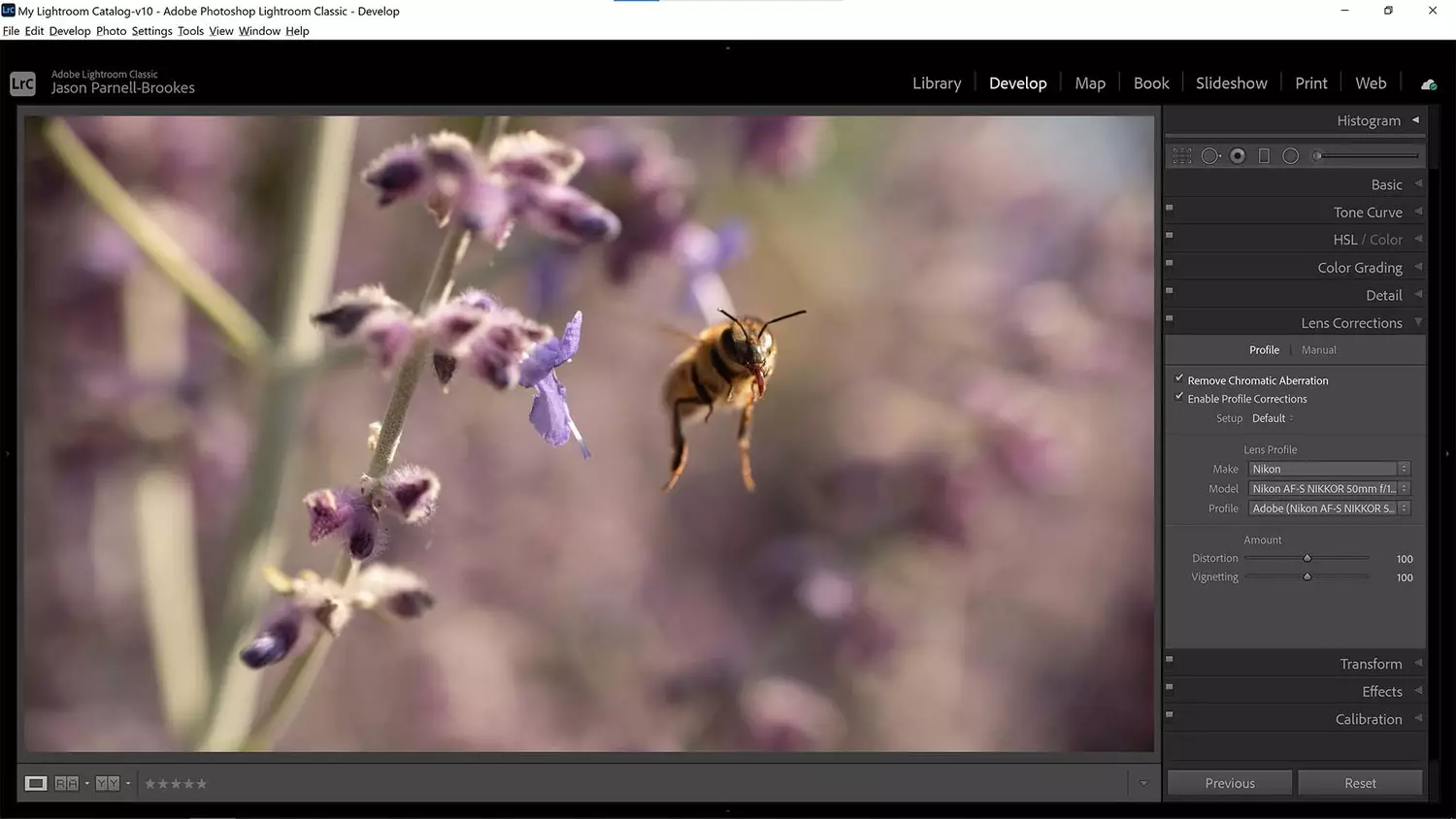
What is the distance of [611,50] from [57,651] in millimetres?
3425

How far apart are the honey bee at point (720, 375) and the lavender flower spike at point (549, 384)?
494mm

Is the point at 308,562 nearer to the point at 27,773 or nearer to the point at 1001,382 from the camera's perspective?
the point at 27,773

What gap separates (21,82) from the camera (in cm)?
290

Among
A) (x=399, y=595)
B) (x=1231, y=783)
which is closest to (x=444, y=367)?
(x=399, y=595)

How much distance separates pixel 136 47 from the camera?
113 inches

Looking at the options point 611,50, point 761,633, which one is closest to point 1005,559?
point 761,633

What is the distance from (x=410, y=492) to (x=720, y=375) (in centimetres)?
99

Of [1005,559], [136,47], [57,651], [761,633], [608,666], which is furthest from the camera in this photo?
[1005,559]

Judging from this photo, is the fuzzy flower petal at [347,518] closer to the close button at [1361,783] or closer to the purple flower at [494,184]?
the purple flower at [494,184]

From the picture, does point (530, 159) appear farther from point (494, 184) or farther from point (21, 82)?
point (21, 82)

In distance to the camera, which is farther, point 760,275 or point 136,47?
point 760,275

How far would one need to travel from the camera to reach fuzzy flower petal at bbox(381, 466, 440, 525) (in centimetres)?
228
